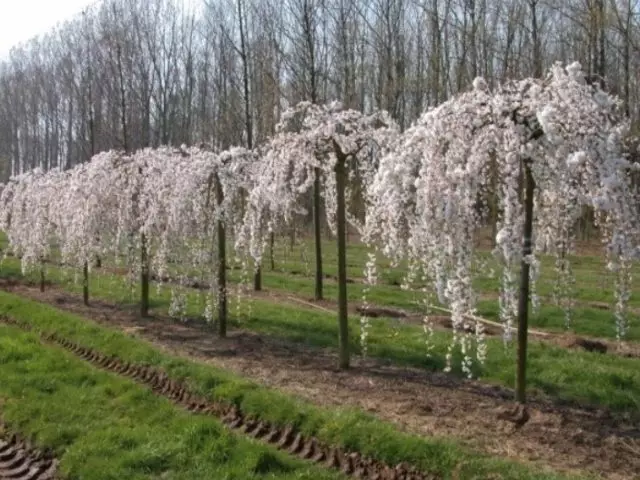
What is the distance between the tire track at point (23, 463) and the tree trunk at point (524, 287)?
4.79m

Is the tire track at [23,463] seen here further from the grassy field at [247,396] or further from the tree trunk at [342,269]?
Result: the tree trunk at [342,269]

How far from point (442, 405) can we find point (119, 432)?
351 cm

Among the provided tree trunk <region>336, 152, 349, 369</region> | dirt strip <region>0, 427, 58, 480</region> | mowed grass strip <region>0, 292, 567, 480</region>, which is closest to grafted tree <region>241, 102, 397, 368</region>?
tree trunk <region>336, 152, 349, 369</region>

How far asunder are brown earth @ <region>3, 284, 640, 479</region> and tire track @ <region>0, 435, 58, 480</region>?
288 centimetres

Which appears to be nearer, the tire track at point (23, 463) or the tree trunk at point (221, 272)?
the tire track at point (23, 463)

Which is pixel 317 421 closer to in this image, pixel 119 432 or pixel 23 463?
pixel 119 432

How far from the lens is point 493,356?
378 inches

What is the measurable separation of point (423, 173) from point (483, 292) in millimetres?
10448

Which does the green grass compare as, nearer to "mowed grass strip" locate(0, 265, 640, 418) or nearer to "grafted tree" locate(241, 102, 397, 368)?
"grafted tree" locate(241, 102, 397, 368)

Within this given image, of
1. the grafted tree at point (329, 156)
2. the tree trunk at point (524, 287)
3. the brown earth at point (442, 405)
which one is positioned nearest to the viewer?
the brown earth at point (442, 405)

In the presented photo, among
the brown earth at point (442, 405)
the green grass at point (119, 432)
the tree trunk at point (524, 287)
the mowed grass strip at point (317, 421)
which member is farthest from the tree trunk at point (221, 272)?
the tree trunk at point (524, 287)

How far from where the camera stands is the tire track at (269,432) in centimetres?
600

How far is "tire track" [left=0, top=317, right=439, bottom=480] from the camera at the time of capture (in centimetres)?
600

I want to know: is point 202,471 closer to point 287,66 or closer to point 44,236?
point 44,236
